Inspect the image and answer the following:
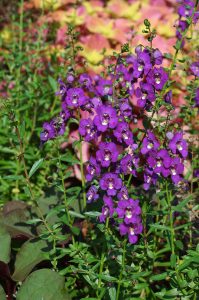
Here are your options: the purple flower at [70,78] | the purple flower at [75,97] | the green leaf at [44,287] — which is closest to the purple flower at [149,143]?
the purple flower at [75,97]

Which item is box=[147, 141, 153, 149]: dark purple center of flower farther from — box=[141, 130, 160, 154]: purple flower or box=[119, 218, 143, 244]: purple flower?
box=[119, 218, 143, 244]: purple flower

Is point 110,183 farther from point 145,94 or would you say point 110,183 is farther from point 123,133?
point 145,94

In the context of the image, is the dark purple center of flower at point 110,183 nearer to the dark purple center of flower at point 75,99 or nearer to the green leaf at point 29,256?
the dark purple center of flower at point 75,99

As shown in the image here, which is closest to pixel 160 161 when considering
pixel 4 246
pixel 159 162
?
pixel 159 162

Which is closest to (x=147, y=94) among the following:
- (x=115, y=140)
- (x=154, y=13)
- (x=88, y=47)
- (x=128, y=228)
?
(x=115, y=140)

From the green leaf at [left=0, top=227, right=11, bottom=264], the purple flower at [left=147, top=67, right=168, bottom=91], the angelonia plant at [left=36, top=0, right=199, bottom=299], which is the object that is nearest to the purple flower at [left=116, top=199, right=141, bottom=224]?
the angelonia plant at [left=36, top=0, right=199, bottom=299]

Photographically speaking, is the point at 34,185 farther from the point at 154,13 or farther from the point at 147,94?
the point at 154,13
